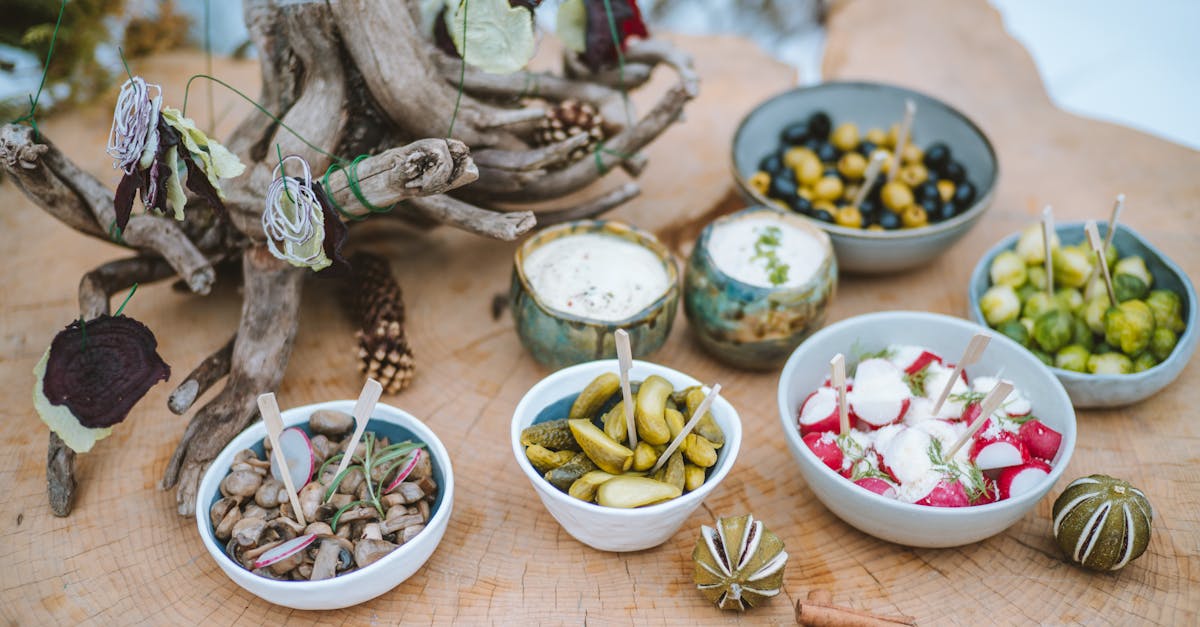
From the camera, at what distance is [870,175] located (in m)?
2.32

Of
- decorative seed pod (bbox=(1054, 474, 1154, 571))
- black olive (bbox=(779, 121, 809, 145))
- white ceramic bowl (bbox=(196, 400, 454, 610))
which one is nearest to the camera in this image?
white ceramic bowl (bbox=(196, 400, 454, 610))

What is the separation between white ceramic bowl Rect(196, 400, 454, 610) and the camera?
1.48m

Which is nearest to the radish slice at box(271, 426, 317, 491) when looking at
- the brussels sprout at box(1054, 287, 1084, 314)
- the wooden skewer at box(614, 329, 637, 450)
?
the wooden skewer at box(614, 329, 637, 450)

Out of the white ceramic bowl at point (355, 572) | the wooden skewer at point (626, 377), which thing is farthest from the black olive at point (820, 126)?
the white ceramic bowl at point (355, 572)

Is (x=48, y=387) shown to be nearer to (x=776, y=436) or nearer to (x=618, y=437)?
(x=618, y=437)

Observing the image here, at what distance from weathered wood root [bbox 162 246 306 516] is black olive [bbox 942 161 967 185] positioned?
1.74 m

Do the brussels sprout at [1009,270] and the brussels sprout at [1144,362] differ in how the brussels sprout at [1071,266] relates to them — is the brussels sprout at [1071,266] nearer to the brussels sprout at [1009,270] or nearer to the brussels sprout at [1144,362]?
the brussels sprout at [1009,270]

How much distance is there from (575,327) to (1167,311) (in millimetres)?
1357

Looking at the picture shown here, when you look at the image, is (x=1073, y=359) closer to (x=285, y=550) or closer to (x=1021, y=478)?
(x=1021, y=478)

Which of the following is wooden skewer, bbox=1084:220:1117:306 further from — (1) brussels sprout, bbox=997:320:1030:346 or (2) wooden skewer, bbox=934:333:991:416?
(2) wooden skewer, bbox=934:333:991:416

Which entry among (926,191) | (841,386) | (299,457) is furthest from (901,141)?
(299,457)

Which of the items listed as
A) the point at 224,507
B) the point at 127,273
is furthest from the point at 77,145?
the point at 224,507

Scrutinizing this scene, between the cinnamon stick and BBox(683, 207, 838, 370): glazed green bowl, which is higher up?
BBox(683, 207, 838, 370): glazed green bowl

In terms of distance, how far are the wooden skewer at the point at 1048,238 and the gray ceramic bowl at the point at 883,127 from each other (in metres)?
0.23
